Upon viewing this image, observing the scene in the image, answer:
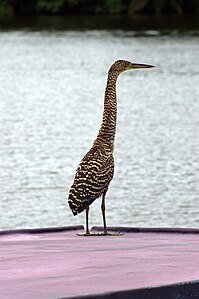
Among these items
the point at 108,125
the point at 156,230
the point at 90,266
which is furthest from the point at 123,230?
the point at 90,266

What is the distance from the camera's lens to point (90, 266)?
21.5ft

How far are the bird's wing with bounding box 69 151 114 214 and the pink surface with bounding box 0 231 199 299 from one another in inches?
42.7

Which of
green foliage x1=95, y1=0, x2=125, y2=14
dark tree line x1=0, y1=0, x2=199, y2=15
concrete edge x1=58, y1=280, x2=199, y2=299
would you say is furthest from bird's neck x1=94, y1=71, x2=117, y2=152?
green foliage x1=95, y1=0, x2=125, y2=14

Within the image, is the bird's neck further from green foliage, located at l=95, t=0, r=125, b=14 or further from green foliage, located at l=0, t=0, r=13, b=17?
green foliage, located at l=95, t=0, r=125, b=14

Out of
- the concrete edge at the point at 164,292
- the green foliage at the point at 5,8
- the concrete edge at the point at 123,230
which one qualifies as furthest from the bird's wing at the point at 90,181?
the green foliage at the point at 5,8

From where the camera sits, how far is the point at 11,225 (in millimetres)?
16094

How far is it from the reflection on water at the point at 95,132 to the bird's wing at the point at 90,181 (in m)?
6.50

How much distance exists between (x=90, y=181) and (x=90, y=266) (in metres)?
2.92

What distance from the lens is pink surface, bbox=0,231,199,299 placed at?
19.5 feet

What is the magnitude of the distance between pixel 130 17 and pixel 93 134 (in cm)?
6239

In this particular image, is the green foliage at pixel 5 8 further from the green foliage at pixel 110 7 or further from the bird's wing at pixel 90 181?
the bird's wing at pixel 90 181

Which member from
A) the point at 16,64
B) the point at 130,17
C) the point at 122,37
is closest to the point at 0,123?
the point at 16,64

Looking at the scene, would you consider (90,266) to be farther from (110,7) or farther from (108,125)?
(110,7)

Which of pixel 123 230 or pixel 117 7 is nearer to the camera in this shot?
pixel 123 230
